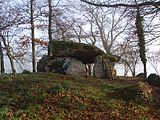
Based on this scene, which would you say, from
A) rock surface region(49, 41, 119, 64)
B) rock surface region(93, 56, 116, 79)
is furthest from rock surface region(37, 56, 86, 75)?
rock surface region(93, 56, 116, 79)

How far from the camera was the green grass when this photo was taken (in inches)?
509

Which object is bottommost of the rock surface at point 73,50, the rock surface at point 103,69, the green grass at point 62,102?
the green grass at point 62,102

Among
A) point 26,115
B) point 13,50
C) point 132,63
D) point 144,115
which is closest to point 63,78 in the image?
point 144,115

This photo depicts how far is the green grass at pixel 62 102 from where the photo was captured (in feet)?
42.4

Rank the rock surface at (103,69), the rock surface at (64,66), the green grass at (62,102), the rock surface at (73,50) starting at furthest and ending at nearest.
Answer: the rock surface at (73,50) < the rock surface at (103,69) < the rock surface at (64,66) < the green grass at (62,102)

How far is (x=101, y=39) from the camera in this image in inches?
2021

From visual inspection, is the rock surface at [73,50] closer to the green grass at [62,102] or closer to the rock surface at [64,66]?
the rock surface at [64,66]

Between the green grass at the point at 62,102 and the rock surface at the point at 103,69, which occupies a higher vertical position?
the rock surface at the point at 103,69

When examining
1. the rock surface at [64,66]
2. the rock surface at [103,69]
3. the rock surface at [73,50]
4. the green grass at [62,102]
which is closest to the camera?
the green grass at [62,102]

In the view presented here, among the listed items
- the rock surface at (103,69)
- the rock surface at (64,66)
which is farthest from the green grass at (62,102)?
the rock surface at (103,69)

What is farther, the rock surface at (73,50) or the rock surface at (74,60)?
the rock surface at (73,50)

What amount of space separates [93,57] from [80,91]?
7209 millimetres

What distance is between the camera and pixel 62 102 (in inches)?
561

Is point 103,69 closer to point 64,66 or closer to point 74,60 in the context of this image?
point 74,60
